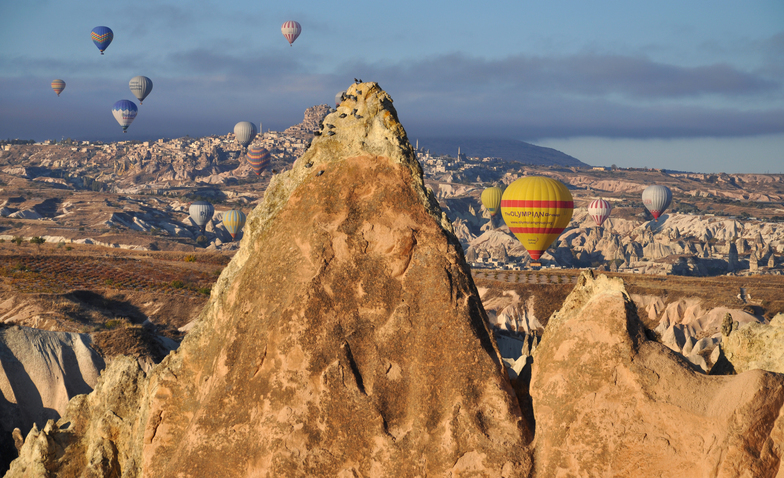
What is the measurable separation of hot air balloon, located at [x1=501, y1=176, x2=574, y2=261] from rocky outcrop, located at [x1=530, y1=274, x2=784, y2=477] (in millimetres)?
52876

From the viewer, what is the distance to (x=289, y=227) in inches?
266

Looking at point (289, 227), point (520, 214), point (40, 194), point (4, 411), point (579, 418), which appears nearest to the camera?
point (579, 418)

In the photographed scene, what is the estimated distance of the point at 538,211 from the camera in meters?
57.8

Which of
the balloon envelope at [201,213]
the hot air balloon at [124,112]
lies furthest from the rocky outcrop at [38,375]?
the hot air balloon at [124,112]

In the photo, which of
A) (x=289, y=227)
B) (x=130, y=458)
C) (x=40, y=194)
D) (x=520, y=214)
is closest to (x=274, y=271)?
(x=289, y=227)

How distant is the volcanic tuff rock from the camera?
595 cm

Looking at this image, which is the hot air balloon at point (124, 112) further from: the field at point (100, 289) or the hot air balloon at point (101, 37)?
the field at point (100, 289)

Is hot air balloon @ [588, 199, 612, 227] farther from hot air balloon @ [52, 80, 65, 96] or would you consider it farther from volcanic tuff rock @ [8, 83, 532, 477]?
hot air balloon @ [52, 80, 65, 96]

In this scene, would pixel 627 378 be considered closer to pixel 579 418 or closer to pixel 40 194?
pixel 579 418

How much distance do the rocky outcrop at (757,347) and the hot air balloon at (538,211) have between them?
5047 cm

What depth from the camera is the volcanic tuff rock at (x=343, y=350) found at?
5953 millimetres

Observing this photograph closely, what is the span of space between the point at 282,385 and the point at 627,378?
335cm

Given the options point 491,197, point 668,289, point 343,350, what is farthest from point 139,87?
point 343,350

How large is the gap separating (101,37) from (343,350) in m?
135
